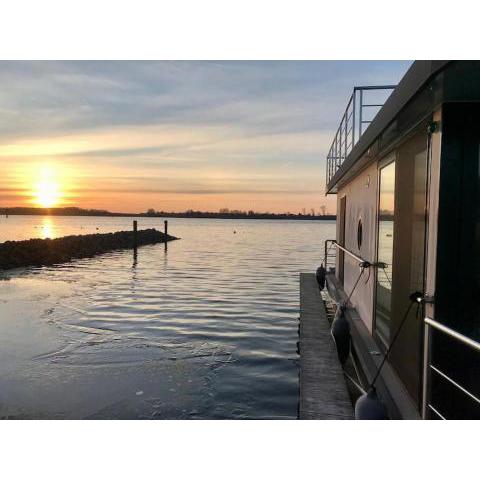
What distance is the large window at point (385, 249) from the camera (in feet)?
20.9

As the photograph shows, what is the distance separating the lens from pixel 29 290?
18109mm

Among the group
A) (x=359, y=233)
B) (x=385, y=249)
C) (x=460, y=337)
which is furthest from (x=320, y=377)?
(x=359, y=233)

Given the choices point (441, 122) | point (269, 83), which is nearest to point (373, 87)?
point (269, 83)

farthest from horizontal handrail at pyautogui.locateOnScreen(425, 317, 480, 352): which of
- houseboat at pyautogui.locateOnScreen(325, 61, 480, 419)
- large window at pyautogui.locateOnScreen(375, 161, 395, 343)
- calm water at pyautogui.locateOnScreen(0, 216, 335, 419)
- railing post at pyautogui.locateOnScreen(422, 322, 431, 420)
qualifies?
calm water at pyautogui.locateOnScreen(0, 216, 335, 419)

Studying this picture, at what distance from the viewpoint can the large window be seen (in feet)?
20.9

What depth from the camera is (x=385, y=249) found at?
675 cm

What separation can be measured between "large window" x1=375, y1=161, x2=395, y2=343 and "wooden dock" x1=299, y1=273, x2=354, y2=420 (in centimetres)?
90

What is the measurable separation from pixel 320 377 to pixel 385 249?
1998 mm

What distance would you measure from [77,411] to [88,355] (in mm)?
2719

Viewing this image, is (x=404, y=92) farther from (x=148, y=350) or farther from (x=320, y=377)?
(x=148, y=350)

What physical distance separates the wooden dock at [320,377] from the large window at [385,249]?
898mm

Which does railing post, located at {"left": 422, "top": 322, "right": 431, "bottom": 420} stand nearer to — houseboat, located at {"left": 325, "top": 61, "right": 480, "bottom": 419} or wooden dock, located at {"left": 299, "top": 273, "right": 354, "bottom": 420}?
houseboat, located at {"left": 325, "top": 61, "right": 480, "bottom": 419}
